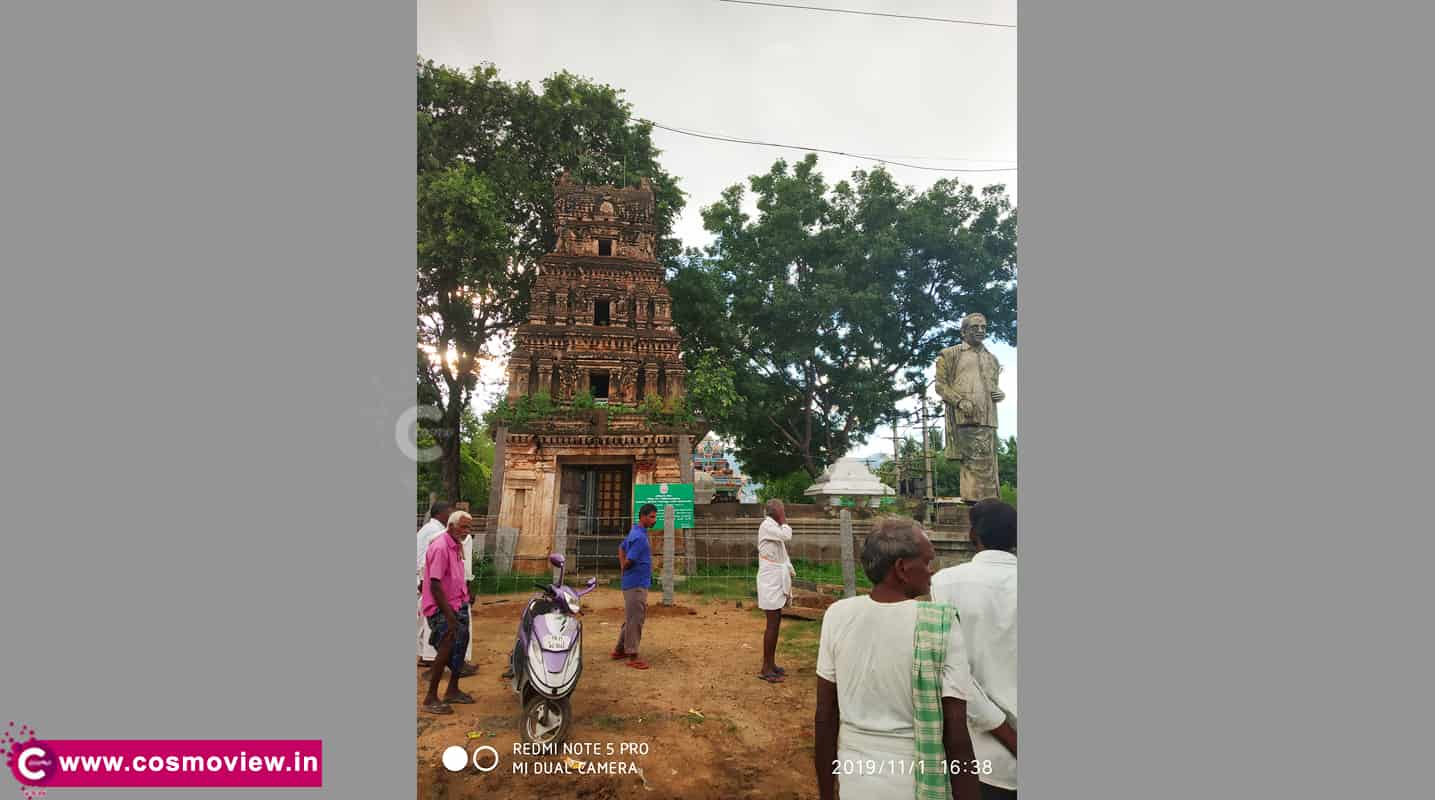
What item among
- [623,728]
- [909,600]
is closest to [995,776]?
[909,600]

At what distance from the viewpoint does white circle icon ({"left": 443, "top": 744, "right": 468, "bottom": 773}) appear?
9.89 feet

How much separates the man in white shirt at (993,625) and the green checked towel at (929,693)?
1.42 feet

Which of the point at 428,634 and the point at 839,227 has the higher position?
the point at 839,227

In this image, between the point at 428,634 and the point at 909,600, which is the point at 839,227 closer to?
the point at 909,600

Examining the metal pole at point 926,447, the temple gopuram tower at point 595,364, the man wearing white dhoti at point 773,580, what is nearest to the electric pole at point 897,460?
the metal pole at point 926,447

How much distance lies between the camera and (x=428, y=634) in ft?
12.5

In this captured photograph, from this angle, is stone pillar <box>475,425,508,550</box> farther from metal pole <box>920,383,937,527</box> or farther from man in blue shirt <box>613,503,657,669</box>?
metal pole <box>920,383,937,527</box>

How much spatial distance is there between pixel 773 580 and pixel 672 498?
1.93 meters

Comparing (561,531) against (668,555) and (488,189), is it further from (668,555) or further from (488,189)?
(488,189)

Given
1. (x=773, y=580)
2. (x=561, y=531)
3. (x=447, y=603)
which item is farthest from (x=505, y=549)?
(x=773, y=580)

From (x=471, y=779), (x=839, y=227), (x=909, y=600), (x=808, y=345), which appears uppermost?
(x=839, y=227)

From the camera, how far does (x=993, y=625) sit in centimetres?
227

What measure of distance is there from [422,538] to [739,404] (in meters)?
2.76
